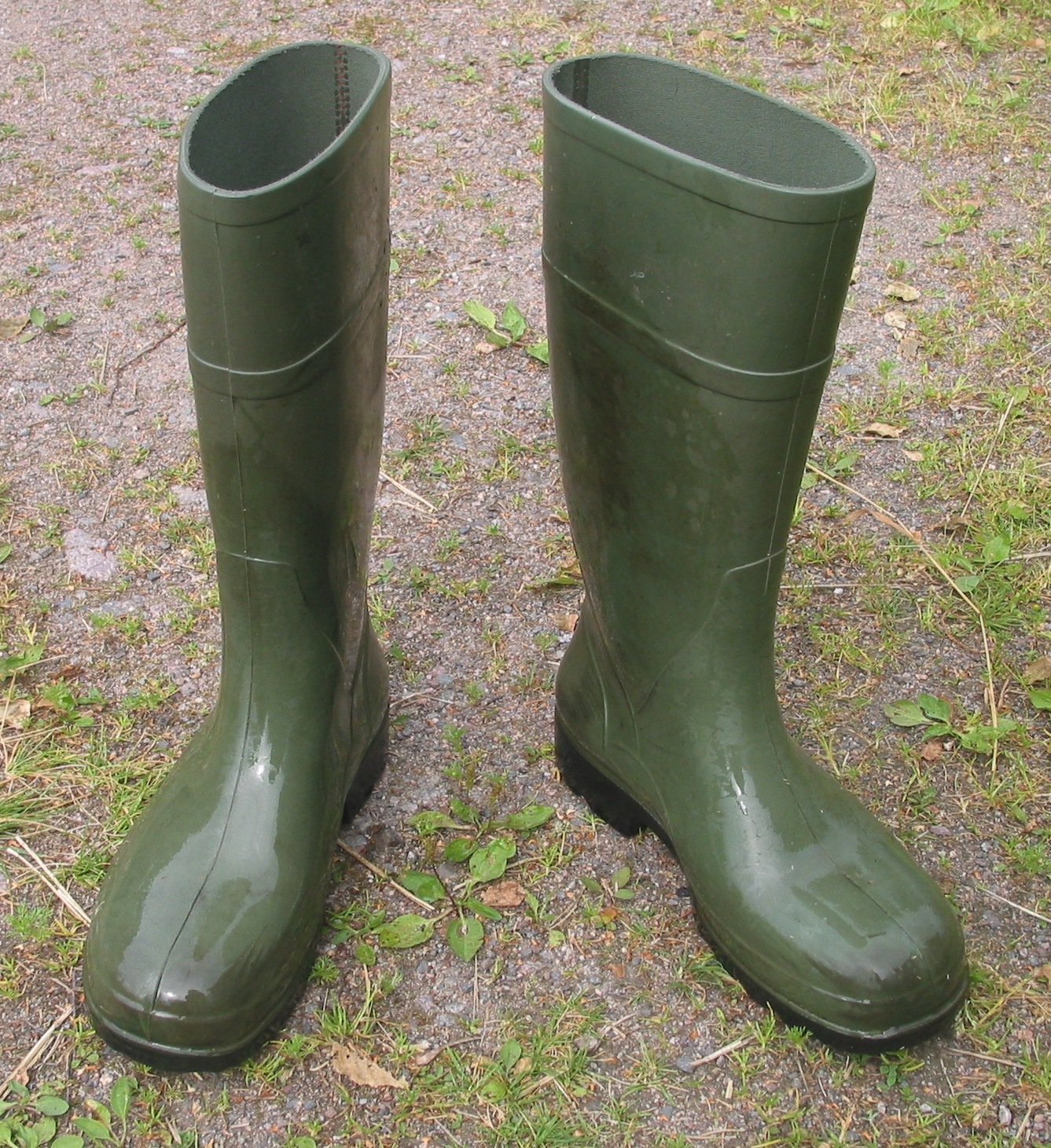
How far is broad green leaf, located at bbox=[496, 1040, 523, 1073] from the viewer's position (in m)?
1.35

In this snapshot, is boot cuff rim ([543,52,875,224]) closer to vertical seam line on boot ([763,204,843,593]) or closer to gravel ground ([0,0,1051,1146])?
vertical seam line on boot ([763,204,843,593])

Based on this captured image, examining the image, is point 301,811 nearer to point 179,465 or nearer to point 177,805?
point 177,805

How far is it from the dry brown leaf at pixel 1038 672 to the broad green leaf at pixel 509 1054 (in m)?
0.99

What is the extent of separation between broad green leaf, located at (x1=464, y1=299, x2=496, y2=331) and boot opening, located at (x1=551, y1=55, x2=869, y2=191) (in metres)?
1.30

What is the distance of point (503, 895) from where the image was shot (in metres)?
1.53

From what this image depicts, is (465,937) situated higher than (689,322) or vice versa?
(689,322)

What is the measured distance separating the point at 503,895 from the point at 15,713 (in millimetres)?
768

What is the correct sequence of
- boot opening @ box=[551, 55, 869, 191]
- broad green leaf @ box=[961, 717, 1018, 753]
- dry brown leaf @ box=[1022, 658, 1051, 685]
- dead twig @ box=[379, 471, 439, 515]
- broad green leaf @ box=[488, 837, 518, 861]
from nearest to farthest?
boot opening @ box=[551, 55, 869, 191] → broad green leaf @ box=[488, 837, 518, 861] → broad green leaf @ box=[961, 717, 1018, 753] → dry brown leaf @ box=[1022, 658, 1051, 685] → dead twig @ box=[379, 471, 439, 515]

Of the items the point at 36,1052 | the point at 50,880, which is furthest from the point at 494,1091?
the point at 50,880

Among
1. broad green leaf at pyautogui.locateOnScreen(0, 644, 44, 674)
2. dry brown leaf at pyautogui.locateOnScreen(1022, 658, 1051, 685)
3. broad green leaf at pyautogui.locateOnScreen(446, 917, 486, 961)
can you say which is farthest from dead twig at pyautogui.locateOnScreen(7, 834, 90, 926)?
dry brown leaf at pyautogui.locateOnScreen(1022, 658, 1051, 685)

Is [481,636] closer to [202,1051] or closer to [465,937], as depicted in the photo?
[465,937]

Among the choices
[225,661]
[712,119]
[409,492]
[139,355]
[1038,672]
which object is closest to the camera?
[712,119]

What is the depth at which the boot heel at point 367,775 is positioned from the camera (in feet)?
5.19

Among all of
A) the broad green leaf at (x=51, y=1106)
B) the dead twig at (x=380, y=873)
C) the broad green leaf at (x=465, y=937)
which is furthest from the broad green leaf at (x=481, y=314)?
the broad green leaf at (x=51, y=1106)
